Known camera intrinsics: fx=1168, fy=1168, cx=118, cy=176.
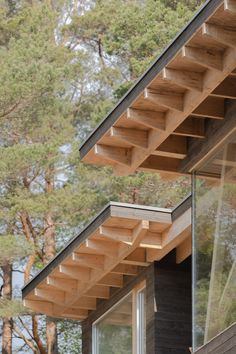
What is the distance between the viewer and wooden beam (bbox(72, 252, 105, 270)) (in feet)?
43.4

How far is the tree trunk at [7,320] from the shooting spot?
25703 millimetres

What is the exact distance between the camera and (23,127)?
25.8m

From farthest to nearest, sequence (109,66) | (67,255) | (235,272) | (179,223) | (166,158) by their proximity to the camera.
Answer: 1. (109,66)
2. (67,255)
3. (179,223)
4. (166,158)
5. (235,272)

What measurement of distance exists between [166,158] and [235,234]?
5.76ft

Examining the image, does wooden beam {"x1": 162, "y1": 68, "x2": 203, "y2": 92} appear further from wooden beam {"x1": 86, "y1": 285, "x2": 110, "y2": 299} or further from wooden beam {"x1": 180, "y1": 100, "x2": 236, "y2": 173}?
wooden beam {"x1": 86, "y1": 285, "x2": 110, "y2": 299}

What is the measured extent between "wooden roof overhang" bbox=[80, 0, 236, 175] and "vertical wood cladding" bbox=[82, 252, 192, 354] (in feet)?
8.38

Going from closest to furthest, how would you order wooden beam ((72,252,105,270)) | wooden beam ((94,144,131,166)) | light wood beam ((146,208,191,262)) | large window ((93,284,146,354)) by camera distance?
wooden beam ((94,144,131,166)) → light wood beam ((146,208,191,262)) → large window ((93,284,146,354)) → wooden beam ((72,252,105,270))

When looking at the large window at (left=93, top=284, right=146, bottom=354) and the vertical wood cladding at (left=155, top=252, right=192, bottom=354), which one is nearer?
the vertical wood cladding at (left=155, top=252, right=192, bottom=354)

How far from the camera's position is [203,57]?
8.73 metres

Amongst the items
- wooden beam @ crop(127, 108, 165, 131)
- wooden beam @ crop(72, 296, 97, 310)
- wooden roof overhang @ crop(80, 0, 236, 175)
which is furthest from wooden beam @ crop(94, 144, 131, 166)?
wooden beam @ crop(72, 296, 97, 310)

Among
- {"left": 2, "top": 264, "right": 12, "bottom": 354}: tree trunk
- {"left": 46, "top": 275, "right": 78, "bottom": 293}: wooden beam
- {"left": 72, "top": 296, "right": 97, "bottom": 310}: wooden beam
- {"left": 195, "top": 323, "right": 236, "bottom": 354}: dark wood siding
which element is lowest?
{"left": 195, "top": 323, "right": 236, "bottom": 354}: dark wood siding

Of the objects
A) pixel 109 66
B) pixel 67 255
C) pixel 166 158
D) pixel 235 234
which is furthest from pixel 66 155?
pixel 235 234

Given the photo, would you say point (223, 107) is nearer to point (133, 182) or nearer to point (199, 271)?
point (199, 271)

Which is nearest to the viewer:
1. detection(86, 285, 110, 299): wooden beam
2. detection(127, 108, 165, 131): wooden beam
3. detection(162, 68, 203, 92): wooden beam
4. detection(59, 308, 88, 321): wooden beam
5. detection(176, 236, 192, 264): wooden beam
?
detection(162, 68, 203, 92): wooden beam
